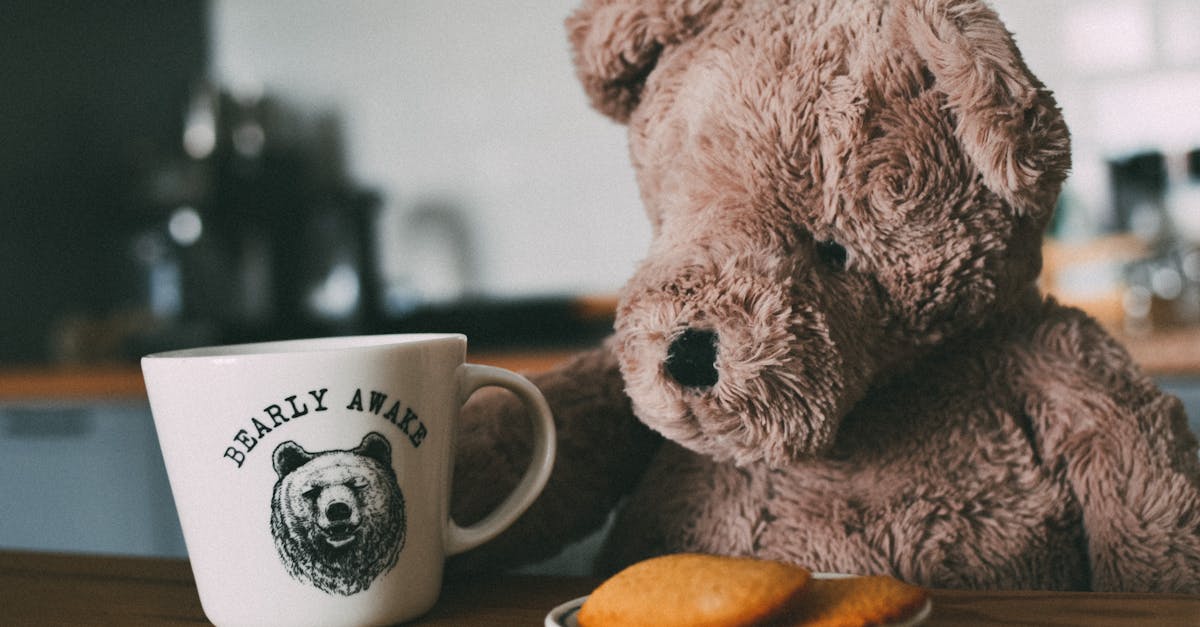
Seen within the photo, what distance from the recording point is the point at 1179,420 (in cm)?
42

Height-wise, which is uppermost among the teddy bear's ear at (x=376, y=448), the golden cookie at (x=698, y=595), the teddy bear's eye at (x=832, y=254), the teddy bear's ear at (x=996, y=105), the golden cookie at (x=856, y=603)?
the teddy bear's ear at (x=996, y=105)

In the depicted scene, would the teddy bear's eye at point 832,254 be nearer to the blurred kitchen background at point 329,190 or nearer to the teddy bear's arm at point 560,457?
the teddy bear's arm at point 560,457

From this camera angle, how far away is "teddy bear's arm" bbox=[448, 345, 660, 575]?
17.5 inches

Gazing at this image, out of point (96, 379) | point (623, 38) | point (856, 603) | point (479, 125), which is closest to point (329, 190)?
point (479, 125)

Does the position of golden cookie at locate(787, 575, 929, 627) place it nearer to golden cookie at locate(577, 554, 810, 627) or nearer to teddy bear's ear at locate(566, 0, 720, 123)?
golden cookie at locate(577, 554, 810, 627)

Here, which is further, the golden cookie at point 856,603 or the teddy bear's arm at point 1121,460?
the teddy bear's arm at point 1121,460

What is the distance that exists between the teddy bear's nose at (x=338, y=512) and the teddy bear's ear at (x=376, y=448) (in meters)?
0.02

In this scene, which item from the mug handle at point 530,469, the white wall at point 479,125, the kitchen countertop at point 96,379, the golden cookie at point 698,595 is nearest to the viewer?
the golden cookie at point 698,595

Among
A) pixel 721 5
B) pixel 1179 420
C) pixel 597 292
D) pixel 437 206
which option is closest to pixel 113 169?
pixel 437 206

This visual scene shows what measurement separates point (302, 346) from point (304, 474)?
0.10 metres

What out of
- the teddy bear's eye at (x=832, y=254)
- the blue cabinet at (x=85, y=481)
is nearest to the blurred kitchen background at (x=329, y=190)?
the blue cabinet at (x=85, y=481)

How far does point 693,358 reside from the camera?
34 centimetres

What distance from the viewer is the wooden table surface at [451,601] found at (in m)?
0.31

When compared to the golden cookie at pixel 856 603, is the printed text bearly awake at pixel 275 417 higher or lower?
higher
